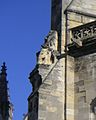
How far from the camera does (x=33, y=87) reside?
15.2 meters

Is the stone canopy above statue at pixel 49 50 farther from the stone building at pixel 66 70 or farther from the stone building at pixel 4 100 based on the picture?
the stone building at pixel 4 100

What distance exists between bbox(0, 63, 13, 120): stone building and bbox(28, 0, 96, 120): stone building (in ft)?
14.3

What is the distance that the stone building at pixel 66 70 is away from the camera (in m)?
14.1

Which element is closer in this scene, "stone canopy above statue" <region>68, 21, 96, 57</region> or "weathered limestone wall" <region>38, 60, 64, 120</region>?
"weathered limestone wall" <region>38, 60, 64, 120</region>

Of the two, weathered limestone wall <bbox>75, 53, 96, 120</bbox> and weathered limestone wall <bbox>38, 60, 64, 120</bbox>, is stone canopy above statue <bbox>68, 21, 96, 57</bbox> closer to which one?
weathered limestone wall <bbox>75, 53, 96, 120</bbox>

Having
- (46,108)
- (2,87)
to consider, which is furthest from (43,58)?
(2,87)

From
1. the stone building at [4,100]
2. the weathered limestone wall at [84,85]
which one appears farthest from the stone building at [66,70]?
the stone building at [4,100]

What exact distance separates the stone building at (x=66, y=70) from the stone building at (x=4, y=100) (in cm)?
436

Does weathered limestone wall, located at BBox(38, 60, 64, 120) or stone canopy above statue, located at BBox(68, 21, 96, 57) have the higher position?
stone canopy above statue, located at BBox(68, 21, 96, 57)

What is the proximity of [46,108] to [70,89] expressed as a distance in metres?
1.00

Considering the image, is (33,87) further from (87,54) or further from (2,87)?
(2,87)

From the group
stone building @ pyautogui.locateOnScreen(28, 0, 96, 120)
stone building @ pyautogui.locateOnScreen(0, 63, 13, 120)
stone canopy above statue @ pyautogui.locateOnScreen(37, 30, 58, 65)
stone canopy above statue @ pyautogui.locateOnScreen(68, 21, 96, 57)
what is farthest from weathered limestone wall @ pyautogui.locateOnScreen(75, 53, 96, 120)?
stone building @ pyautogui.locateOnScreen(0, 63, 13, 120)

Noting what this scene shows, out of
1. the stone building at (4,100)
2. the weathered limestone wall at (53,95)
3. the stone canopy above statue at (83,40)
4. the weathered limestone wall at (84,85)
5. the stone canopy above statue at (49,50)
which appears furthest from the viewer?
the stone building at (4,100)

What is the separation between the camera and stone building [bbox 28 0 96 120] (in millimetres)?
14125
